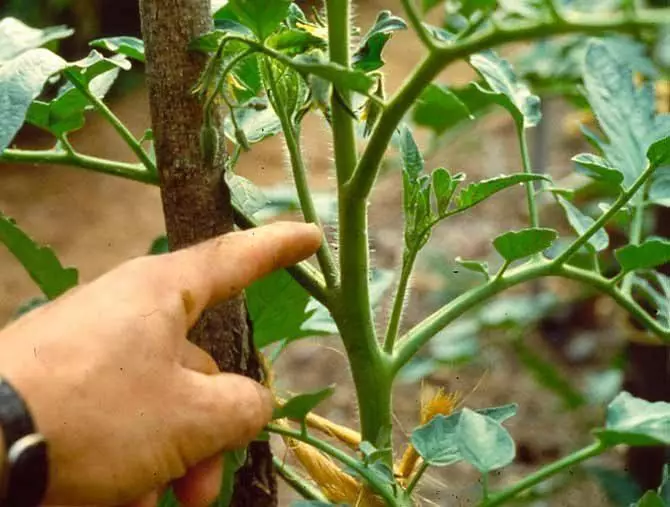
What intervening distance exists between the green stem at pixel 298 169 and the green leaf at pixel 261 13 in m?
0.04

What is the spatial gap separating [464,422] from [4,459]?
23cm

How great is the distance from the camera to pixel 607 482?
1073 mm

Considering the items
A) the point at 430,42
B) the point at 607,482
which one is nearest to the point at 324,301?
the point at 430,42

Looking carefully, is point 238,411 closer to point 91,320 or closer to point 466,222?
point 91,320

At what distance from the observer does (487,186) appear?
534 millimetres

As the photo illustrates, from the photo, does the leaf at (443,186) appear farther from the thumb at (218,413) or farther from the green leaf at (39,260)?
the green leaf at (39,260)

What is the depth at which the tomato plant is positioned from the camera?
1.59 feet

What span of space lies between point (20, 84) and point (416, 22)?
0.22 metres

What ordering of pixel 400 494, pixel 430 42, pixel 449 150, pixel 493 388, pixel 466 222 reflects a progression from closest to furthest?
1. pixel 430 42
2. pixel 400 494
3. pixel 493 388
4. pixel 466 222
5. pixel 449 150

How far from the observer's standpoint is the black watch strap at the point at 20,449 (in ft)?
1.41

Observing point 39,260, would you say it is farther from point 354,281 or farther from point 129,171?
point 354,281

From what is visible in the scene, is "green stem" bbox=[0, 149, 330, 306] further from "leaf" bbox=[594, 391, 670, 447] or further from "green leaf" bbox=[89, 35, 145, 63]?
"leaf" bbox=[594, 391, 670, 447]

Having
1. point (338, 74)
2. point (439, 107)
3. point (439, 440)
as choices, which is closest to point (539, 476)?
point (439, 440)

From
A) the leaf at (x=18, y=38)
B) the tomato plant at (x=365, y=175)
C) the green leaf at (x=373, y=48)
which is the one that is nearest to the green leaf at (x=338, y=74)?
the tomato plant at (x=365, y=175)
